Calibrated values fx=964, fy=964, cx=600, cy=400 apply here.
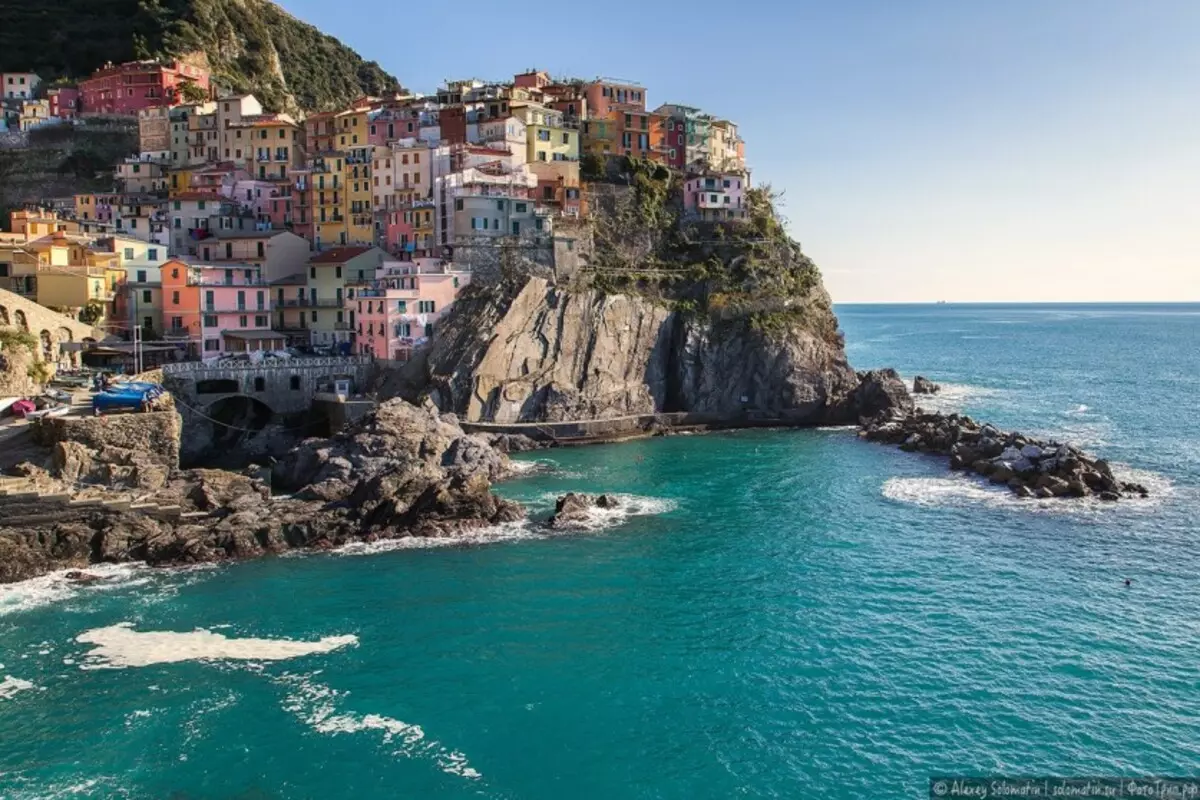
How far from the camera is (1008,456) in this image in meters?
57.1

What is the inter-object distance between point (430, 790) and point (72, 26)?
118101 mm

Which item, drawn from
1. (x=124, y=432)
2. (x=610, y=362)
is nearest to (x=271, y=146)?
(x=610, y=362)

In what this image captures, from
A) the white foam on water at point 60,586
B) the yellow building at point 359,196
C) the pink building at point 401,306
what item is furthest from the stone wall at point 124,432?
the yellow building at point 359,196

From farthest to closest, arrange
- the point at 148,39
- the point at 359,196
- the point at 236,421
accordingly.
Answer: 1. the point at 148,39
2. the point at 359,196
3. the point at 236,421

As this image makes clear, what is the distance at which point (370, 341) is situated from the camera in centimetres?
7119

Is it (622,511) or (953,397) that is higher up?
(953,397)

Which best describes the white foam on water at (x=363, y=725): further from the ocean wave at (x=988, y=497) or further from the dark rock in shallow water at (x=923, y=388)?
the dark rock in shallow water at (x=923, y=388)

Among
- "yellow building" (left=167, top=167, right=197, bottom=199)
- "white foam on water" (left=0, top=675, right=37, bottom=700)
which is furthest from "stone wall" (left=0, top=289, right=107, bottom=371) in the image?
"white foam on water" (left=0, top=675, right=37, bottom=700)

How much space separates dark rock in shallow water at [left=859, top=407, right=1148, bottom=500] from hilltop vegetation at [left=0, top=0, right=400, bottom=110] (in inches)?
3158

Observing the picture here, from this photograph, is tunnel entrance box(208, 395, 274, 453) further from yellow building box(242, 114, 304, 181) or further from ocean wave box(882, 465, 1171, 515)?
ocean wave box(882, 465, 1171, 515)

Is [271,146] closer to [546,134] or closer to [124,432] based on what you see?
[546,134]

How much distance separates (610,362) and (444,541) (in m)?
31.2

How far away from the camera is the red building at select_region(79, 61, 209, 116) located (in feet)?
331

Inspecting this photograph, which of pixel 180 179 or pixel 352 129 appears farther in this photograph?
pixel 180 179
